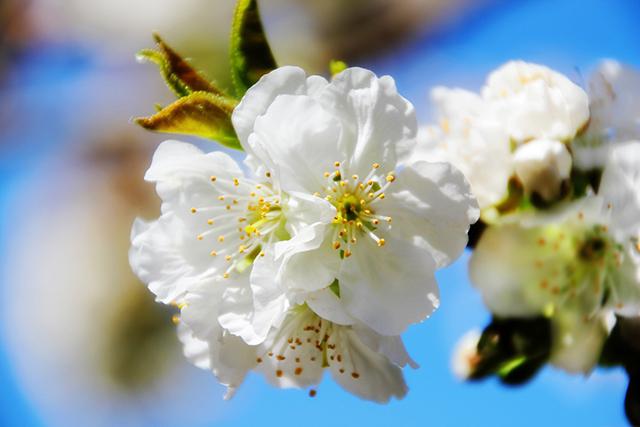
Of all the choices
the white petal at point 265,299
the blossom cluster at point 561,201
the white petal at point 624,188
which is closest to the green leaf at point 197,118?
the white petal at point 265,299

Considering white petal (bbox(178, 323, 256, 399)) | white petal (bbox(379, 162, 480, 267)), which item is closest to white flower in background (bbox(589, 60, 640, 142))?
white petal (bbox(379, 162, 480, 267))

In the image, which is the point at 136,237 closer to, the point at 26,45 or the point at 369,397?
the point at 369,397

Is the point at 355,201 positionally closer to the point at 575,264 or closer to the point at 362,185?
the point at 362,185

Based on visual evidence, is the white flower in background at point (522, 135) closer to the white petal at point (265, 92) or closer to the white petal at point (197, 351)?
the white petal at point (265, 92)

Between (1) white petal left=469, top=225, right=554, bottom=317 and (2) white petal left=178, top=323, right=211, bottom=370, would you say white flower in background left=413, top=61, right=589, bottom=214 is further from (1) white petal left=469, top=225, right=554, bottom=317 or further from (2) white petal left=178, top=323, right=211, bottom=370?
(2) white petal left=178, top=323, right=211, bottom=370

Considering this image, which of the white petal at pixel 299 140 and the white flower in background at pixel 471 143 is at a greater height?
the white petal at pixel 299 140

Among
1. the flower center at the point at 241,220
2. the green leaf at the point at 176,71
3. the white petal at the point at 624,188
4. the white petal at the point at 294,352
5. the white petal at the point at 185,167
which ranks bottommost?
the white petal at the point at 294,352
